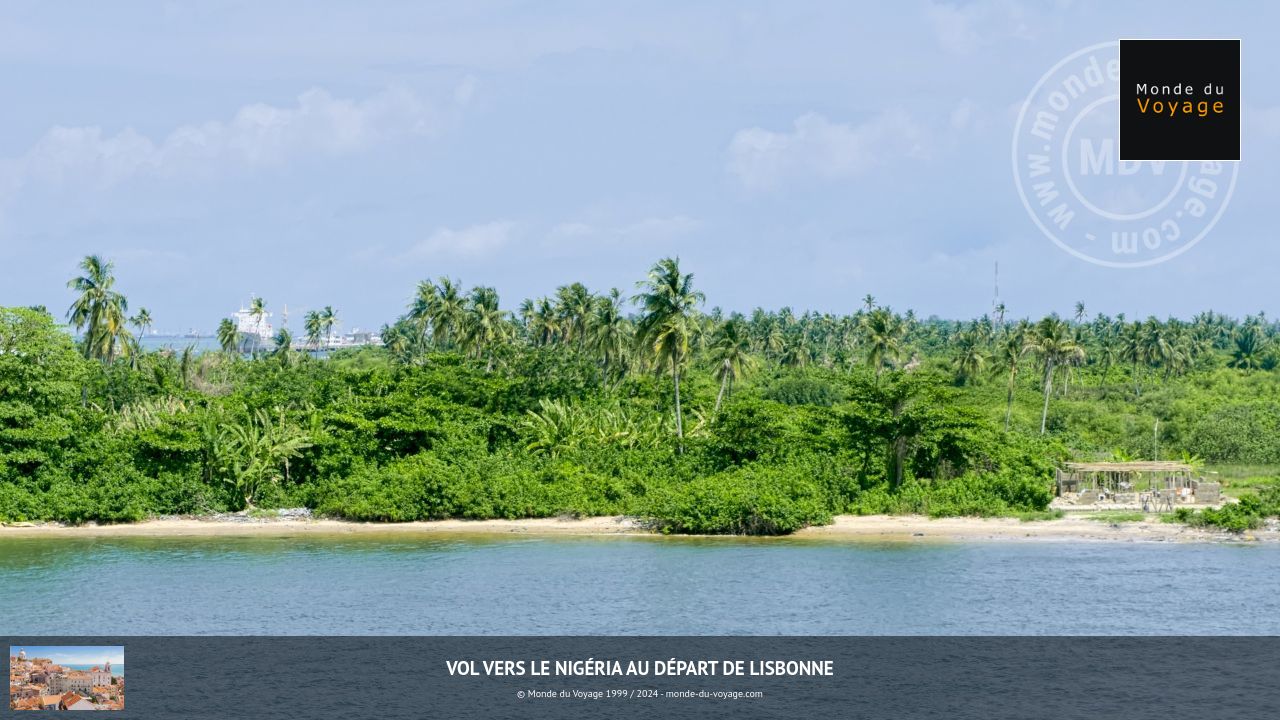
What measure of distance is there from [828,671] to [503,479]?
2343cm

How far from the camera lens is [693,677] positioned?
88.9 ft

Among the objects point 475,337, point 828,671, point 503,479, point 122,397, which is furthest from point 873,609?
point 475,337

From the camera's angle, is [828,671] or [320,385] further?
[320,385]

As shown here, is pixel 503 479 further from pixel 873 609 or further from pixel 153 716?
pixel 153 716

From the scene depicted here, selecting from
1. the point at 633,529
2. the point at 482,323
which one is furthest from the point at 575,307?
the point at 633,529

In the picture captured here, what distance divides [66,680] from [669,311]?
107ft

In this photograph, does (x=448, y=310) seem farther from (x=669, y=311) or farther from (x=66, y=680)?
(x=66, y=680)

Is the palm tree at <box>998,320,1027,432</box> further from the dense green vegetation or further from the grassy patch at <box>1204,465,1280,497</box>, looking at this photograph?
the grassy patch at <box>1204,465,1280,497</box>

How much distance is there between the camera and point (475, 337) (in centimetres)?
7812

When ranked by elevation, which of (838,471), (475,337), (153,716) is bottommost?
(153,716)

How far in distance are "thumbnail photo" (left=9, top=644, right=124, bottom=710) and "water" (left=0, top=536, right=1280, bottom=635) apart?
242 inches

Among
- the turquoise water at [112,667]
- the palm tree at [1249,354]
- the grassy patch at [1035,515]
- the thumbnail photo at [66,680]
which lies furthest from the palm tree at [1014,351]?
the thumbnail photo at [66,680]

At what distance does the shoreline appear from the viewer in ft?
143

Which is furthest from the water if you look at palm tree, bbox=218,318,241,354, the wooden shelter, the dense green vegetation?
palm tree, bbox=218,318,241,354
